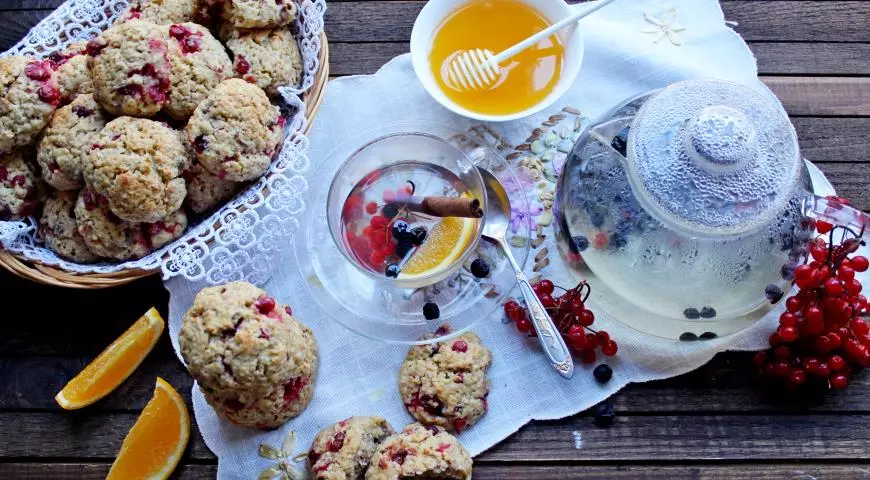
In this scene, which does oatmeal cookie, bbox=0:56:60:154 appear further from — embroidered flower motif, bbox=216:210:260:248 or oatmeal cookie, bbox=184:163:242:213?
embroidered flower motif, bbox=216:210:260:248

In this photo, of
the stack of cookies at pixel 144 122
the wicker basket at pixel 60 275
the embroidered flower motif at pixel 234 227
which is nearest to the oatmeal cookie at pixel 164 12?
the stack of cookies at pixel 144 122

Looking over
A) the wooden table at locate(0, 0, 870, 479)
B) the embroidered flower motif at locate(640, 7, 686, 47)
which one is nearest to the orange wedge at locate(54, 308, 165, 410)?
the wooden table at locate(0, 0, 870, 479)

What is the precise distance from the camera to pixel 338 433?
2115 millimetres

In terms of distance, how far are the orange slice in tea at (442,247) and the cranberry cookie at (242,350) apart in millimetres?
354

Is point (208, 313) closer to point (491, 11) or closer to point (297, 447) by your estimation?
point (297, 447)

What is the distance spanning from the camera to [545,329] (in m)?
2.13

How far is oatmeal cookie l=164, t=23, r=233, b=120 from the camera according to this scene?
6.61ft

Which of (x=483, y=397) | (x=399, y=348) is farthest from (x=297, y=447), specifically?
(x=483, y=397)

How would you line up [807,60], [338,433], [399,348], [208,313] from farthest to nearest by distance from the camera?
1. [807,60]
2. [399,348]
3. [338,433]
4. [208,313]

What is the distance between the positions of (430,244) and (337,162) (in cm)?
39

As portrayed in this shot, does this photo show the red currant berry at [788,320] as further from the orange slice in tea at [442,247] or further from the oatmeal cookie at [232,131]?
the oatmeal cookie at [232,131]

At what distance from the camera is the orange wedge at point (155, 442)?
221cm

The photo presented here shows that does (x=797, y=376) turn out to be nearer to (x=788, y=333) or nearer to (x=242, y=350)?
(x=788, y=333)

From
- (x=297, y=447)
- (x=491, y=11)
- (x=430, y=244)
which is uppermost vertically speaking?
(x=491, y=11)
